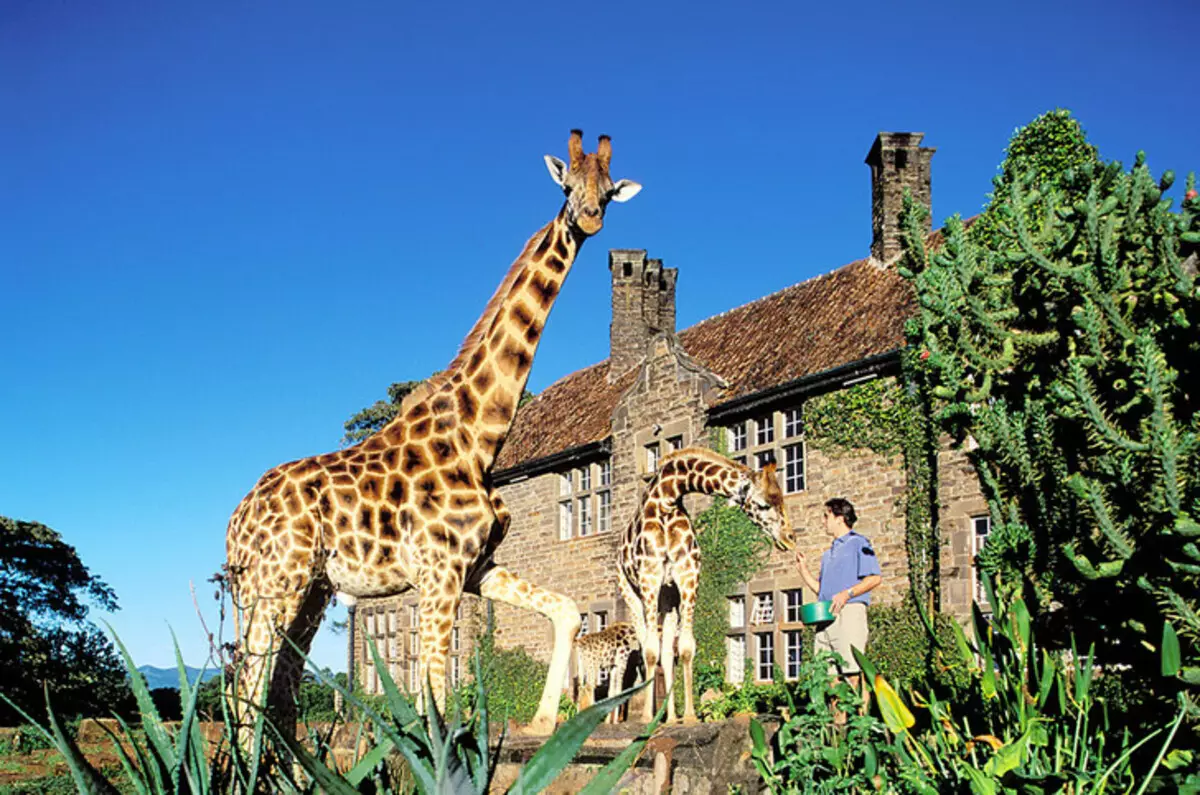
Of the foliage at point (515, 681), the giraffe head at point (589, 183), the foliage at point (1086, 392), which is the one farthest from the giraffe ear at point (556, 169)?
the foliage at point (515, 681)

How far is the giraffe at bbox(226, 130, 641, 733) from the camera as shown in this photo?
7.04 meters

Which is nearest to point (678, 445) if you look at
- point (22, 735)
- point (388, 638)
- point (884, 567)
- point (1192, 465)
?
point (884, 567)

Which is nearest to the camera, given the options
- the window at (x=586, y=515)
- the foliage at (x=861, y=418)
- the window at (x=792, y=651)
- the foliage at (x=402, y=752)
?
the foliage at (x=402, y=752)

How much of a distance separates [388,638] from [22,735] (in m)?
20.9

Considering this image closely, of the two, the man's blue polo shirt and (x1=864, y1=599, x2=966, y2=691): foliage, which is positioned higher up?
the man's blue polo shirt

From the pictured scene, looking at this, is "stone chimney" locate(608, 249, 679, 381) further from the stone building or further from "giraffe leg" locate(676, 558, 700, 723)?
"giraffe leg" locate(676, 558, 700, 723)

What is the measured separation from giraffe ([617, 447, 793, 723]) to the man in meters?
1.39

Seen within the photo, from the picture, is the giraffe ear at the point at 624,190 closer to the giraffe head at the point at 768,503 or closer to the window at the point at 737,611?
the giraffe head at the point at 768,503

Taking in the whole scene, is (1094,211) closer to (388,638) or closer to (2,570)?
(388,638)

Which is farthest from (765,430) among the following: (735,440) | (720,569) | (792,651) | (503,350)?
(503,350)

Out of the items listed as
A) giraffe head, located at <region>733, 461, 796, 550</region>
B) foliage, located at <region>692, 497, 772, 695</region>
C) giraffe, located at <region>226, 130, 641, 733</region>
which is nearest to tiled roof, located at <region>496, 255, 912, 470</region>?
foliage, located at <region>692, 497, 772, 695</region>

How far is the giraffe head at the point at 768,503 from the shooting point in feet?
33.7

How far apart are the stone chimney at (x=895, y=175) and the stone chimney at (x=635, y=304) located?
6.52 m

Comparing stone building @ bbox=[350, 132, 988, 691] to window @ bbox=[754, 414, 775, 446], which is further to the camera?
window @ bbox=[754, 414, 775, 446]
